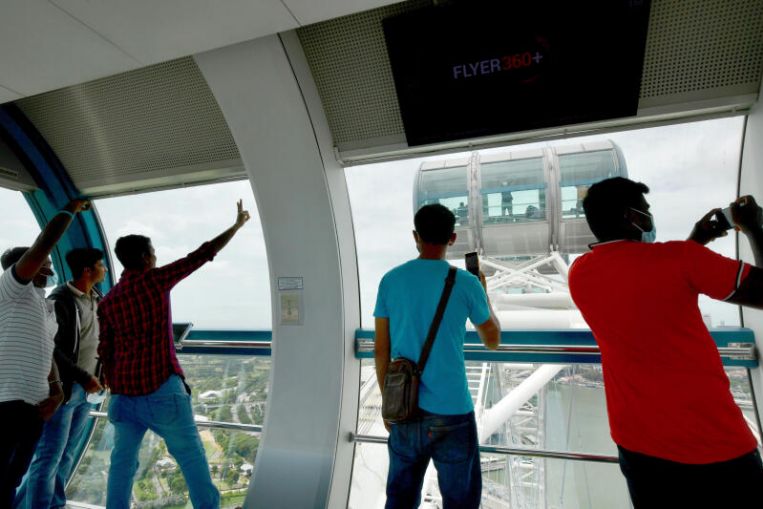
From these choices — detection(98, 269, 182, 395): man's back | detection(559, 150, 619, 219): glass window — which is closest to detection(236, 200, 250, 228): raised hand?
detection(98, 269, 182, 395): man's back

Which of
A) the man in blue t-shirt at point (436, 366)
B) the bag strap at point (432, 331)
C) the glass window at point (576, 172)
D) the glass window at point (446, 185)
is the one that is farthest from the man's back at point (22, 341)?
the glass window at point (576, 172)

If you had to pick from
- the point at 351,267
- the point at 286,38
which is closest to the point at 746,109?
the point at 351,267

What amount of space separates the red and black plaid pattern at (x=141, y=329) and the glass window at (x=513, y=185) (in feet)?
22.2

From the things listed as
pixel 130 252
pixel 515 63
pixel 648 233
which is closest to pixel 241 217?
pixel 130 252

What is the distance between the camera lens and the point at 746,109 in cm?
179

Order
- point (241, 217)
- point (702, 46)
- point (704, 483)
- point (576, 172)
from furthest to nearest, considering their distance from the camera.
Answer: point (576, 172), point (241, 217), point (702, 46), point (704, 483)

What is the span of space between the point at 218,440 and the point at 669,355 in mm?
2623

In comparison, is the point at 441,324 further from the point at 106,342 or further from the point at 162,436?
the point at 106,342

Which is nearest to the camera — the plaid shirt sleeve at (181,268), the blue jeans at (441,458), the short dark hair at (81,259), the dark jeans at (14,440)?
the blue jeans at (441,458)

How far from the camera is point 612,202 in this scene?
1.17m

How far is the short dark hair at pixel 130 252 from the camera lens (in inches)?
71.7

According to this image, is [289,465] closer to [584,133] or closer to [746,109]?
[584,133]

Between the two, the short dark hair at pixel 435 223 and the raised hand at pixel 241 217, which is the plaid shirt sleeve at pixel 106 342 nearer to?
the raised hand at pixel 241 217

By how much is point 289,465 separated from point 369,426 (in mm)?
518
